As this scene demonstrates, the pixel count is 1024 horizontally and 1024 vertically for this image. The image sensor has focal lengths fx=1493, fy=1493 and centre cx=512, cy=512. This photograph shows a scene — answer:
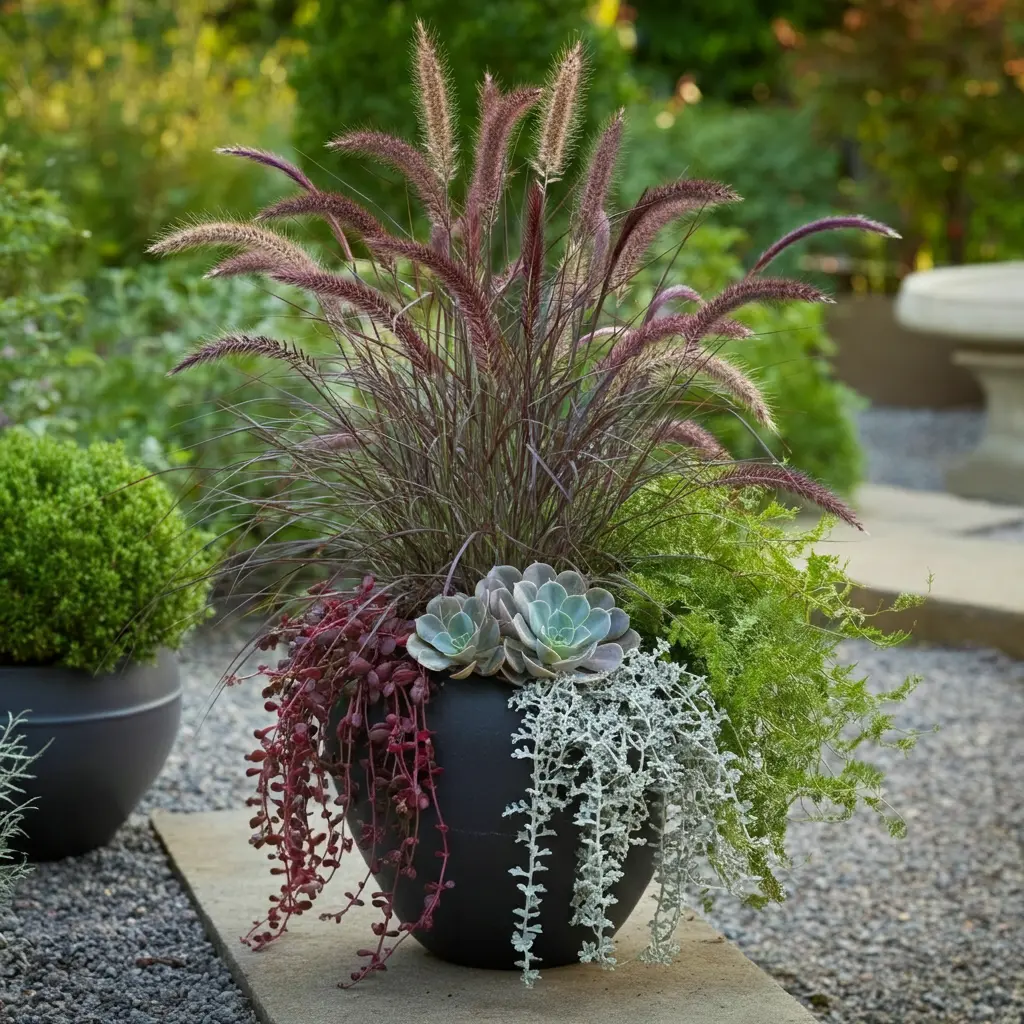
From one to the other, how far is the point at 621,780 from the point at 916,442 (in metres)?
6.78

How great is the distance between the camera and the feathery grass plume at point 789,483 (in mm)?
2078

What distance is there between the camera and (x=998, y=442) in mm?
7039

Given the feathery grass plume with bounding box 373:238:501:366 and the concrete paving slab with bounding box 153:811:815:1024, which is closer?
the feathery grass plume with bounding box 373:238:501:366

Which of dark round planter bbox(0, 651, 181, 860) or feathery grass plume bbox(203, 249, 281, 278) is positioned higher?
feathery grass plume bbox(203, 249, 281, 278)

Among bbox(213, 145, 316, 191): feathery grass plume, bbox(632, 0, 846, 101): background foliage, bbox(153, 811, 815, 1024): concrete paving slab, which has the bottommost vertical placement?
bbox(153, 811, 815, 1024): concrete paving slab

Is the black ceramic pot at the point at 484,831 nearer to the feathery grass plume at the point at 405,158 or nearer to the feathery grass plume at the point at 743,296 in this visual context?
the feathery grass plume at the point at 743,296

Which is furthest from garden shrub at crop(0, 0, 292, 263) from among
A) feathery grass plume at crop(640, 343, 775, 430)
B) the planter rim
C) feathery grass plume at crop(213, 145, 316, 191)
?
feathery grass plume at crop(640, 343, 775, 430)

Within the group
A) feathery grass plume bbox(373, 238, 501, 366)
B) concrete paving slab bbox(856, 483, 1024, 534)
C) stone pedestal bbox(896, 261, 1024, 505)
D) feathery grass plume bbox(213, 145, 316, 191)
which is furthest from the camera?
stone pedestal bbox(896, 261, 1024, 505)

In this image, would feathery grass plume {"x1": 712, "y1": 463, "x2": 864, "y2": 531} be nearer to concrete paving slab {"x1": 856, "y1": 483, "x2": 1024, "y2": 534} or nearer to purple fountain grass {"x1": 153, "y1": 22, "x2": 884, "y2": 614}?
purple fountain grass {"x1": 153, "y1": 22, "x2": 884, "y2": 614}

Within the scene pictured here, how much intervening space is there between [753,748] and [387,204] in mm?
4211

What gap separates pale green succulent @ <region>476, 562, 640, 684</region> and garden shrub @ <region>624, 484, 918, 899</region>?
10 centimetres

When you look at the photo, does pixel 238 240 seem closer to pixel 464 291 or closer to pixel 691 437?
pixel 464 291

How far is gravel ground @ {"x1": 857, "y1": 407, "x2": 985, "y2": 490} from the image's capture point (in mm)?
7551

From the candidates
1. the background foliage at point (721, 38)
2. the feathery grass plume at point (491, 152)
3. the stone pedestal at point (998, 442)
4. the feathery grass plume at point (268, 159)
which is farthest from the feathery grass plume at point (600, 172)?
the background foliage at point (721, 38)
